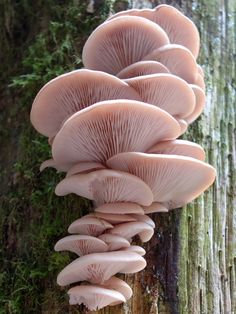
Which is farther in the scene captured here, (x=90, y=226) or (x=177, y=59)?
(x=177, y=59)

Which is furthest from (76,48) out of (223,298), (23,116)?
(223,298)

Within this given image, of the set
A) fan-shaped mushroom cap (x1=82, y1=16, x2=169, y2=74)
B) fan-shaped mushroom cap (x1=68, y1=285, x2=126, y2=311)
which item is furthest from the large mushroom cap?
fan-shaped mushroom cap (x1=68, y1=285, x2=126, y2=311)

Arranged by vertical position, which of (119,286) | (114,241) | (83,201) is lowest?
(119,286)

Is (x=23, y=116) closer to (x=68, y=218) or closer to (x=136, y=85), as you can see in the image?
(x=68, y=218)

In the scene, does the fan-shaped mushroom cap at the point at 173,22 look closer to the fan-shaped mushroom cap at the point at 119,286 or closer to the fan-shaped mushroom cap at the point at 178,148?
the fan-shaped mushroom cap at the point at 178,148

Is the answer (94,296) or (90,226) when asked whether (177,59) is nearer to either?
(90,226)

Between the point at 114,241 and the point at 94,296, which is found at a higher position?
the point at 114,241

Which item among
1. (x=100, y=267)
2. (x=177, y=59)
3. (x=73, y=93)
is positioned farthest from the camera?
(x=177, y=59)

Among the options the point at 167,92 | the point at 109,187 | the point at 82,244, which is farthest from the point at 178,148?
the point at 82,244
